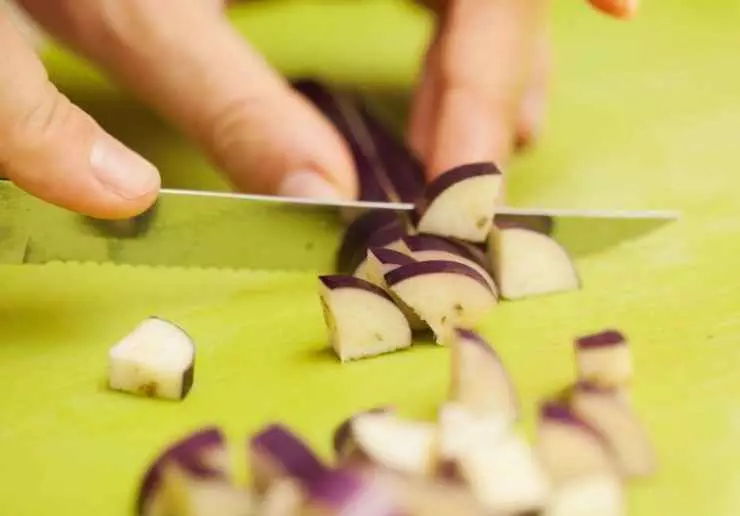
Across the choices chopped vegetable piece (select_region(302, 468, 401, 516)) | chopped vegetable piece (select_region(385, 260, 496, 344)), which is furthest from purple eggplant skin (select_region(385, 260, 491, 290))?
chopped vegetable piece (select_region(302, 468, 401, 516))

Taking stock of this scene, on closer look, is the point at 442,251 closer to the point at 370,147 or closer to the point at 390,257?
the point at 390,257

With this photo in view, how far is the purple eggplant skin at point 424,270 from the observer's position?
1004 mm

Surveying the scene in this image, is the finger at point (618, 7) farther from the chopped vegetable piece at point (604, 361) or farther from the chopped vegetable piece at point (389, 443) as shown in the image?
the chopped vegetable piece at point (389, 443)

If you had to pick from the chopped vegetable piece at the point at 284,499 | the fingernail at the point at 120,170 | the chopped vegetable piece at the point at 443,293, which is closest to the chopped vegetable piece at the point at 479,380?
the chopped vegetable piece at the point at 443,293

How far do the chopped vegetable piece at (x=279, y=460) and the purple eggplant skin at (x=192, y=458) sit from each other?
28 mm

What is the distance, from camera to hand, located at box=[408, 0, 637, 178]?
4.25 ft

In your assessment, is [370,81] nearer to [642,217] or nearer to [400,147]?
[400,147]

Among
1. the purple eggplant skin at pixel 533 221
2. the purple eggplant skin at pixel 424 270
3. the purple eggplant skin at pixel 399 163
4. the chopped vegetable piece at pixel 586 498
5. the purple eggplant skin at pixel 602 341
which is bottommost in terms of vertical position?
the purple eggplant skin at pixel 399 163

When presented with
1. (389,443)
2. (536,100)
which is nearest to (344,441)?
(389,443)

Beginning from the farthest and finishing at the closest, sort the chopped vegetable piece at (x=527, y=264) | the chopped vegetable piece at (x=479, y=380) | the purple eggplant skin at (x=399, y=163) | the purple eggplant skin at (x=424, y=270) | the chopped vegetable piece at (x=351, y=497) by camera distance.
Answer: the purple eggplant skin at (x=399, y=163) < the chopped vegetable piece at (x=527, y=264) < the purple eggplant skin at (x=424, y=270) < the chopped vegetable piece at (x=479, y=380) < the chopped vegetable piece at (x=351, y=497)

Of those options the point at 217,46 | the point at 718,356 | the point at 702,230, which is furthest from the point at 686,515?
the point at 217,46

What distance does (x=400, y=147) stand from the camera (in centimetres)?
138

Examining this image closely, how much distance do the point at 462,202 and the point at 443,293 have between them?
0.11 meters

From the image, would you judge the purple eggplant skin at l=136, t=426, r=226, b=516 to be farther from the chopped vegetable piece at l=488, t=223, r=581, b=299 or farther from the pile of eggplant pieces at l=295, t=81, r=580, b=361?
the chopped vegetable piece at l=488, t=223, r=581, b=299
